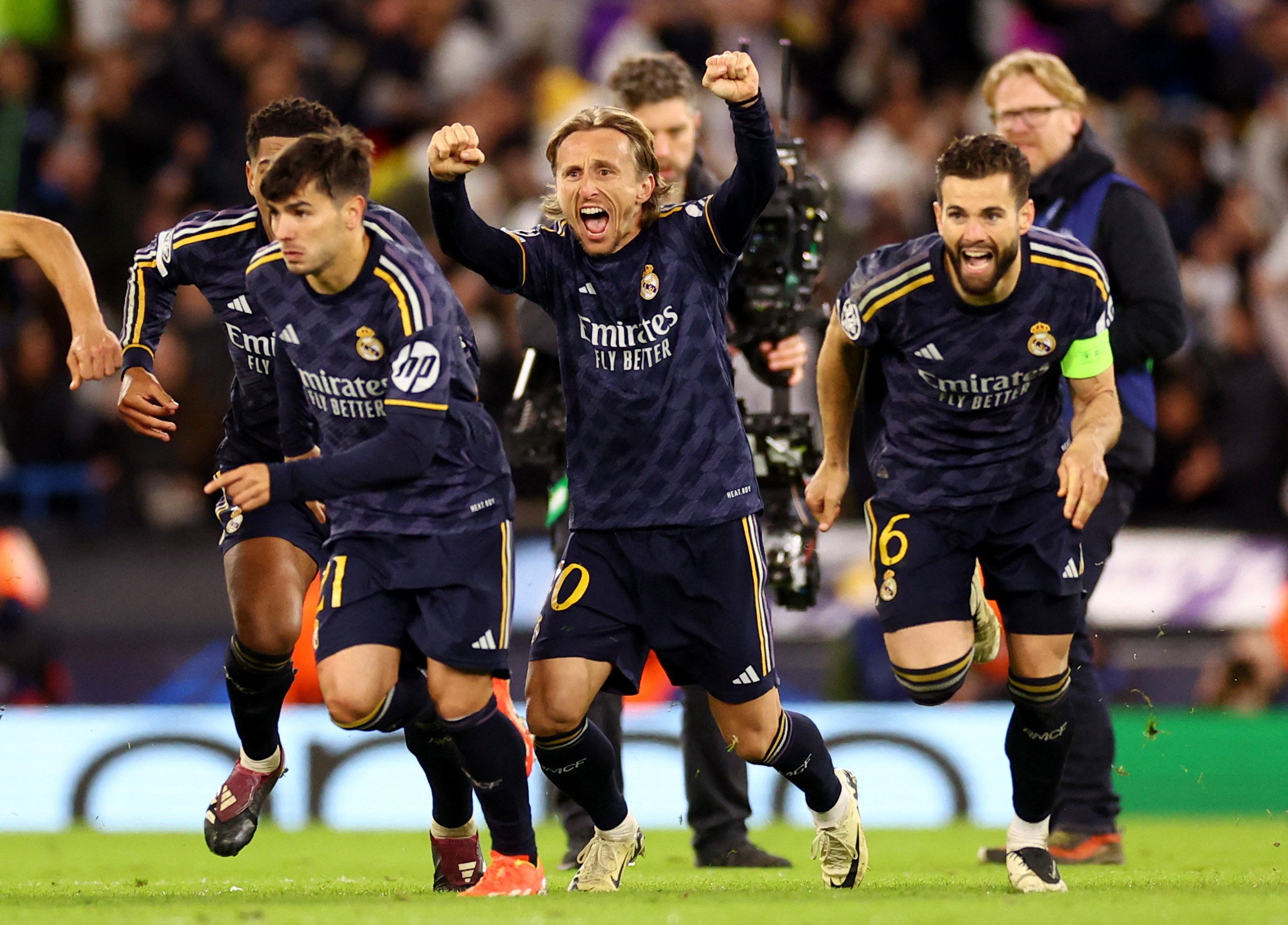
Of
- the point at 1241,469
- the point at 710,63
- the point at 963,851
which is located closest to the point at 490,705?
the point at 710,63

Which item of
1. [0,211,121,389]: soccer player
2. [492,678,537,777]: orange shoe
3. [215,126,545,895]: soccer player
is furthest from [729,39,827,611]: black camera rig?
[0,211,121,389]: soccer player

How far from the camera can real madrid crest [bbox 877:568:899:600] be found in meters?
5.82

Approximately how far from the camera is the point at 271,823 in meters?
9.16

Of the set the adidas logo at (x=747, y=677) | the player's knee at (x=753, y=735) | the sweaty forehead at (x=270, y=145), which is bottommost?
the player's knee at (x=753, y=735)

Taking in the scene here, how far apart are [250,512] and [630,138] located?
5.88 ft

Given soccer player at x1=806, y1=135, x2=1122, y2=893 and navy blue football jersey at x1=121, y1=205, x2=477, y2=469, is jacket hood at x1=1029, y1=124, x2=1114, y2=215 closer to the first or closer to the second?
→ soccer player at x1=806, y1=135, x2=1122, y2=893

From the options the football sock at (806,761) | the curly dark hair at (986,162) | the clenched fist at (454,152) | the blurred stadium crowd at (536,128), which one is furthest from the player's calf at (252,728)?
the blurred stadium crowd at (536,128)

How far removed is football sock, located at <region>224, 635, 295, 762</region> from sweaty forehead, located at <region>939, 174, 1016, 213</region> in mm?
2558

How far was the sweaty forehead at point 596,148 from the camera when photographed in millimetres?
5590

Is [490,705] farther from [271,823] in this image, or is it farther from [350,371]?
[271,823]

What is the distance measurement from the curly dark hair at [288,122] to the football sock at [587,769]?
201cm

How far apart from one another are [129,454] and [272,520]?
541 centimetres

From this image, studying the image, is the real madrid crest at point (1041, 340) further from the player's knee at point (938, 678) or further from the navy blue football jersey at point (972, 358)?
the player's knee at point (938, 678)

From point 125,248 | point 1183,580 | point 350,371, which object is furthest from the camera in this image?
point 125,248
